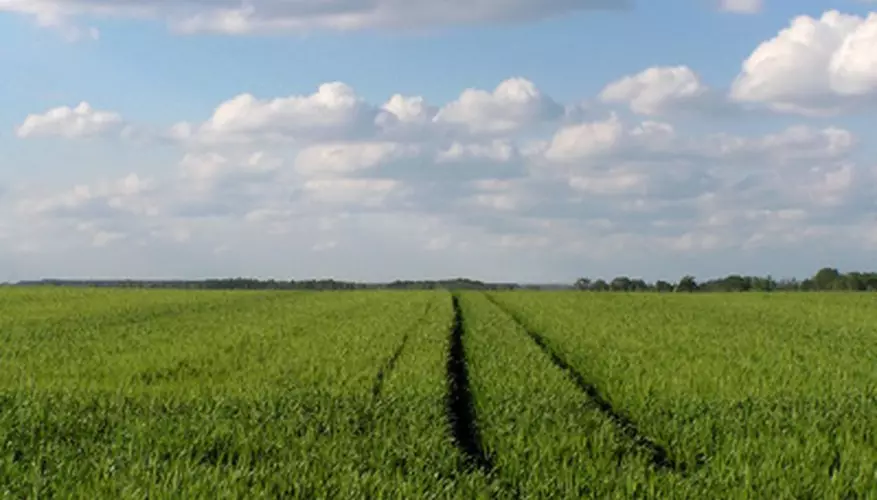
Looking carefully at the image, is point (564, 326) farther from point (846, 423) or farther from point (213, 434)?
point (213, 434)

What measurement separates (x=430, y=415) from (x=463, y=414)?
74.8 inches

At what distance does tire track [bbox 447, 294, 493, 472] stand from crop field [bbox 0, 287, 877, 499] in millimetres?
53

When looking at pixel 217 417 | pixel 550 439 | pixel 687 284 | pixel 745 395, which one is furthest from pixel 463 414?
pixel 687 284

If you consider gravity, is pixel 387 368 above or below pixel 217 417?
above

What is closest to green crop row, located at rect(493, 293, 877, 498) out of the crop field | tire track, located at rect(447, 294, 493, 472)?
the crop field

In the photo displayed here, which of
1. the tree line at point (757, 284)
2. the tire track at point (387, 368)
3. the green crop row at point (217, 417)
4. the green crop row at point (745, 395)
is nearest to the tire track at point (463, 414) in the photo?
the green crop row at point (217, 417)

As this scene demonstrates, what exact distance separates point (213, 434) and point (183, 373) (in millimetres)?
6469

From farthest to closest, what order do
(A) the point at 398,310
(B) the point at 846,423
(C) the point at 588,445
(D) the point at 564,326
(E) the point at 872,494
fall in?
(A) the point at 398,310
(D) the point at 564,326
(B) the point at 846,423
(C) the point at 588,445
(E) the point at 872,494

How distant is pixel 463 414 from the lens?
14125 mm

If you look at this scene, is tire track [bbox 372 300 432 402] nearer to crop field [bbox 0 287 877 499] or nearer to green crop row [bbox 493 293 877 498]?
crop field [bbox 0 287 877 499]

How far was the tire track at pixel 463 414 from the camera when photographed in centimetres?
1089

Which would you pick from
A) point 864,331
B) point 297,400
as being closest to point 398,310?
point 864,331

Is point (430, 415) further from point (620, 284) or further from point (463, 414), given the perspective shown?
point (620, 284)

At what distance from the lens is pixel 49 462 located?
936 centimetres
